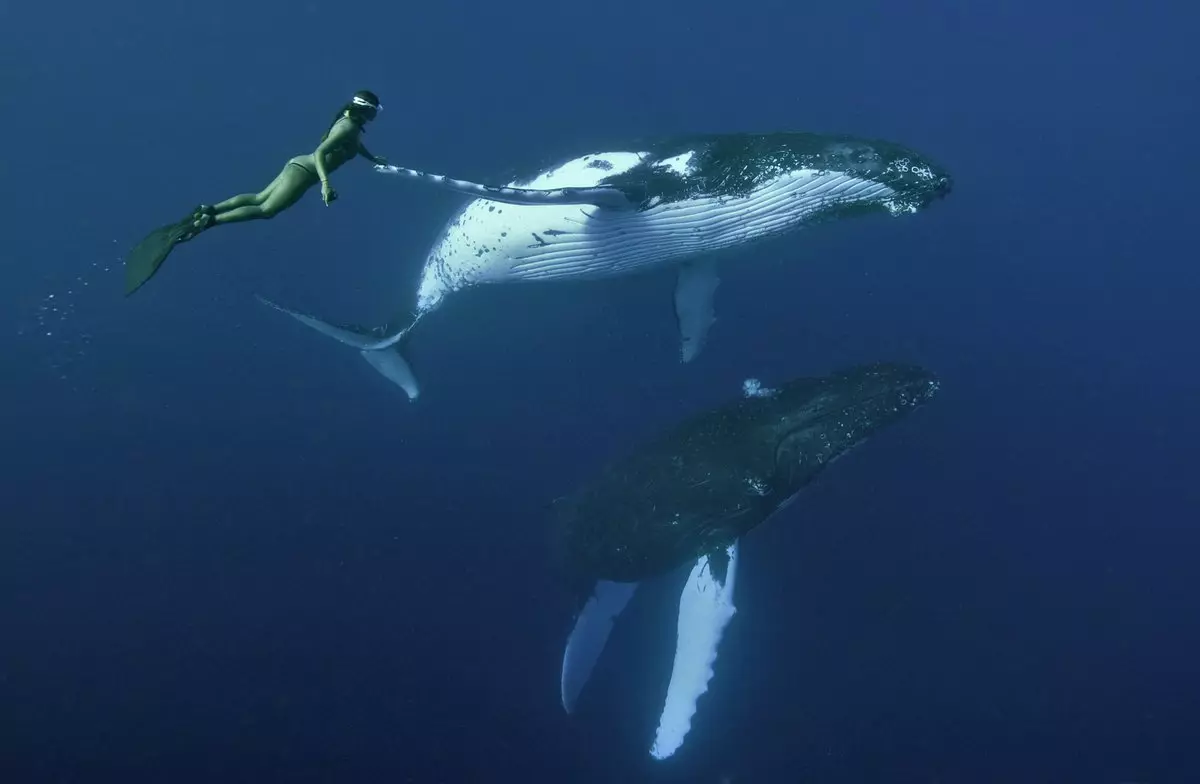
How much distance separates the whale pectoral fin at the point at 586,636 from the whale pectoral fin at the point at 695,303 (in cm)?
476

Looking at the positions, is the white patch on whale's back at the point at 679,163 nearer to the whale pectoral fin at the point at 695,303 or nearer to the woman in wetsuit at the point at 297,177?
the whale pectoral fin at the point at 695,303

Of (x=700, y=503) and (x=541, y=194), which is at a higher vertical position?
(x=541, y=194)

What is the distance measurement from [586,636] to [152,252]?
7224 millimetres

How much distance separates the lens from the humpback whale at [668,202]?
28.1 feet

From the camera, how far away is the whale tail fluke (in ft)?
40.1

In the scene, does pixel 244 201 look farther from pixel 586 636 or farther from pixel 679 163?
pixel 586 636

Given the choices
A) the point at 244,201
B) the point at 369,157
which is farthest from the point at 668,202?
the point at 244,201

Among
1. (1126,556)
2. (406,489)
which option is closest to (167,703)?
(406,489)

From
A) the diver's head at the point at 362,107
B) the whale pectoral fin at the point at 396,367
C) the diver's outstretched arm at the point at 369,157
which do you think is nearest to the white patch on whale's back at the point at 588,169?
the diver's outstretched arm at the point at 369,157

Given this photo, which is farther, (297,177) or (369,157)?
(369,157)

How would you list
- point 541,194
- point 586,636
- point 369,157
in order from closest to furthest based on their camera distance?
point 369,157, point 541,194, point 586,636

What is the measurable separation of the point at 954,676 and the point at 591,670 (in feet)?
20.7

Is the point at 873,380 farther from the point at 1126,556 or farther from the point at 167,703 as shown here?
the point at 167,703

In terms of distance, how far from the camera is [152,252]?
231 inches
